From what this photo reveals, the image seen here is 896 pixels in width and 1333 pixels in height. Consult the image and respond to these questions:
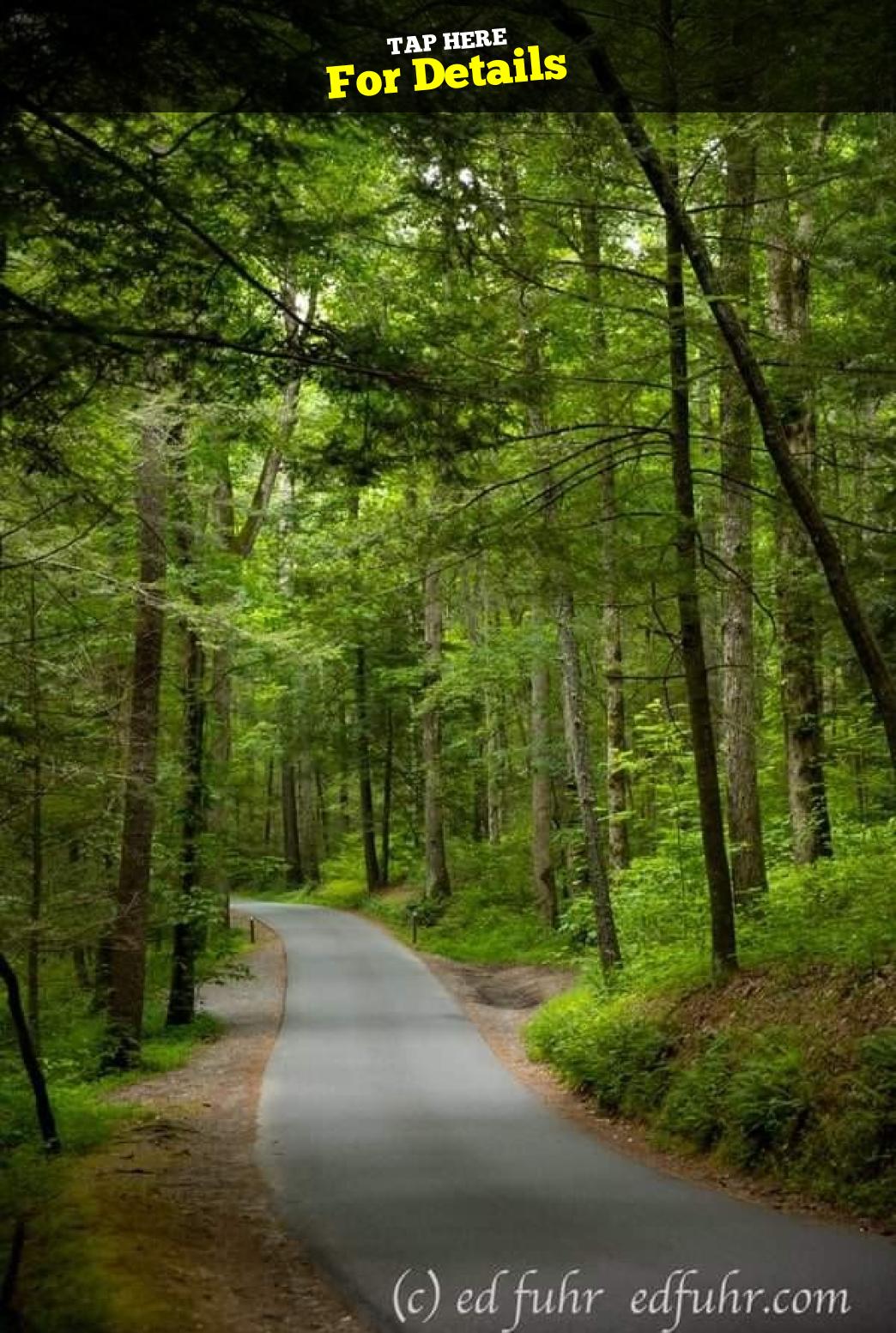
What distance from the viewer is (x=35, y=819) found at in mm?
11734

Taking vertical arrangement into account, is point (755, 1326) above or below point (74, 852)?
below

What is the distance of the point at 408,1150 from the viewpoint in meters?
9.46

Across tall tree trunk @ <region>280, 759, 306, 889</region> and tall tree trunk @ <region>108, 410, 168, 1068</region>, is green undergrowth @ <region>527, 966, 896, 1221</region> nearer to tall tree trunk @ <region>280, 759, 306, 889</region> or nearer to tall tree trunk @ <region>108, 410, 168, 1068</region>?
tall tree trunk @ <region>108, 410, 168, 1068</region>

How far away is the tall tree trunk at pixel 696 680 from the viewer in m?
10.4

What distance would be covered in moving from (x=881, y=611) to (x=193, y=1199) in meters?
7.42

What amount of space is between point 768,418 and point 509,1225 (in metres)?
6.35

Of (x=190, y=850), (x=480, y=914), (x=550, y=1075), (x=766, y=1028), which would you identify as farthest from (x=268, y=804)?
(x=766, y=1028)

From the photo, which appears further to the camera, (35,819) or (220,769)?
(220,769)

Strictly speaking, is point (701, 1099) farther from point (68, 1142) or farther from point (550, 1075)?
point (68, 1142)

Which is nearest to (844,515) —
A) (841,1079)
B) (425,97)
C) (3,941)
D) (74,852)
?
(841,1079)

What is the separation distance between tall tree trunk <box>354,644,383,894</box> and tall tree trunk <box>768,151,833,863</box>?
937 inches

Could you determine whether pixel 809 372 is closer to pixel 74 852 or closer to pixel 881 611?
pixel 881 611

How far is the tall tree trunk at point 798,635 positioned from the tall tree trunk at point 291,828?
32.4 m

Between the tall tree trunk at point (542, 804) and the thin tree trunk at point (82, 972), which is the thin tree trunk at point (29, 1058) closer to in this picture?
the thin tree trunk at point (82, 972)
